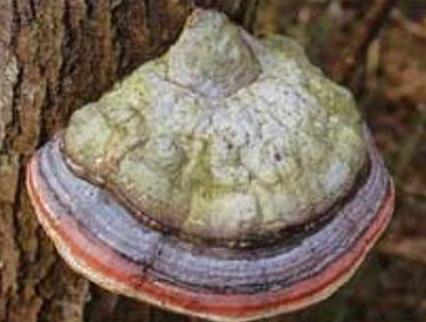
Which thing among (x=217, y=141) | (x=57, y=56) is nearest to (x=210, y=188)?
(x=217, y=141)

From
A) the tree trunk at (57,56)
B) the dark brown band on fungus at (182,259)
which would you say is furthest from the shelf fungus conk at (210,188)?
the tree trunk at (57,56)

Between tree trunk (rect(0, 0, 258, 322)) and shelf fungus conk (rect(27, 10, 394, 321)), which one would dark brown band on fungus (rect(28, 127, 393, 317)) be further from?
tree trunk (rect(0, 0, 258, 322))

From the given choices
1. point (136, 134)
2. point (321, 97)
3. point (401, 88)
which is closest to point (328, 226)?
point (321, 97)

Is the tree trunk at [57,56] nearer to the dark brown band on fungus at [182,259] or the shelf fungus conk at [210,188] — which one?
the shelf fungus conk at [210,188]

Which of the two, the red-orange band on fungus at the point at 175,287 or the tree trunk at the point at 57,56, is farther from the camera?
the tree trunk at the point at 57,56

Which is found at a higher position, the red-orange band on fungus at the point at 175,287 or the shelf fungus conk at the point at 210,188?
the shelf fungus conk at the point at 210,188

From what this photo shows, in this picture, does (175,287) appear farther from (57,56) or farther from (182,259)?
(57,56)

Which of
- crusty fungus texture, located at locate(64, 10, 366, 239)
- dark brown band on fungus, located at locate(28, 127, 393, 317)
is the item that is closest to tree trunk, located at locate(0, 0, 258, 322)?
crusty fungus texture, located at locate(64, 10, 366, 239)

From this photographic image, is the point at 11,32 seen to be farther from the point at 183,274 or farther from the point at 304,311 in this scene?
the point at 304,311
